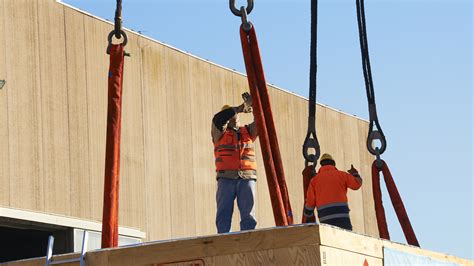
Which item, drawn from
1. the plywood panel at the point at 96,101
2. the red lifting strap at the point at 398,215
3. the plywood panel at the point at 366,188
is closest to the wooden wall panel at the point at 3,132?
the plywood panel at the point at 96,101

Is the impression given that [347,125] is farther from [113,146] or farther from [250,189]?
[113,146]

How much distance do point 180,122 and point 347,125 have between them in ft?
27.9

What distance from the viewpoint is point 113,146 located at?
9914mm

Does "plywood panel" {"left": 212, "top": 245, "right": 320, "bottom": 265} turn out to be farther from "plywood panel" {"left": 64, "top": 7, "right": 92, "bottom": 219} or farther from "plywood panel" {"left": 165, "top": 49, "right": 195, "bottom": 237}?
→ "plywood panel" {"left": 165, "top": 49, "right": 195, "bottom": 237}

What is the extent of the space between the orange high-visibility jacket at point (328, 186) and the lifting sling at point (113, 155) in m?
3.19

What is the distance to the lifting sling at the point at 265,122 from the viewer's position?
388 inches

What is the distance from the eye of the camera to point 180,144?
24266 millimetres

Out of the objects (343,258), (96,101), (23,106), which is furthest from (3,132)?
(343,258)

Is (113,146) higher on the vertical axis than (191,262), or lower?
higher

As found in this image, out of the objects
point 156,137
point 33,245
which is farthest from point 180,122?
point 33,245

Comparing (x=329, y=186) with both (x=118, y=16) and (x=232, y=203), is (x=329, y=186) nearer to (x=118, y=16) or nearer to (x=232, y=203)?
(x=232, y=203)

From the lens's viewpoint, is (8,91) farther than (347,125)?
No

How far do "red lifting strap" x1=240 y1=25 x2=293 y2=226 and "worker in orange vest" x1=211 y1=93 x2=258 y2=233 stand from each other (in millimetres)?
1714

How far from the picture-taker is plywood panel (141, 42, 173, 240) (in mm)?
23203
